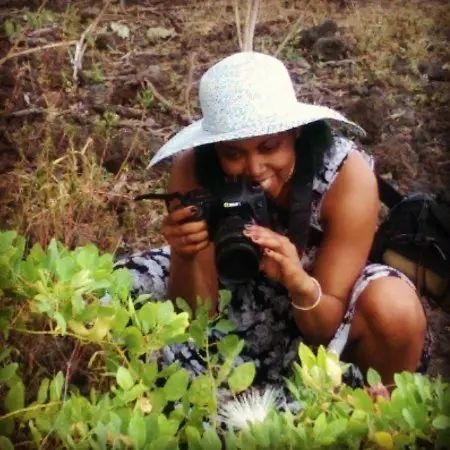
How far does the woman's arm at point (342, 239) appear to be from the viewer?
195 centimetres

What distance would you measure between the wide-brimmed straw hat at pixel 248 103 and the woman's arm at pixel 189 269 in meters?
0.11

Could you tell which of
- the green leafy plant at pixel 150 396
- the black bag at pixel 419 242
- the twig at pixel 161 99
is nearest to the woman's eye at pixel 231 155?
the black bag at pixel 419 242

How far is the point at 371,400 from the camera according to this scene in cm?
109

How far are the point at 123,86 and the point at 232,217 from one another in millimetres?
2558

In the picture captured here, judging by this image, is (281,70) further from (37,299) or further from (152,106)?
(152,106)

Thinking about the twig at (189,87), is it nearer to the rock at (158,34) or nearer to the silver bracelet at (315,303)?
the rock at (158,34)

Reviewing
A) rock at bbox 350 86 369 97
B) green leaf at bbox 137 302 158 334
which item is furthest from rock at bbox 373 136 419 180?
green leaf at bbox 137 302 158 334

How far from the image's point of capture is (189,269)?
199 cm

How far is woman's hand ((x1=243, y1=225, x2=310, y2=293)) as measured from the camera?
164 centimetres

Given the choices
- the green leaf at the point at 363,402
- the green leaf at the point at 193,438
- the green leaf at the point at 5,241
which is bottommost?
the green leaf at the point at 193,438

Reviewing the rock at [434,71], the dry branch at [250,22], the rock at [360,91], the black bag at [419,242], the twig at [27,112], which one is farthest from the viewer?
the rock at [434,71]

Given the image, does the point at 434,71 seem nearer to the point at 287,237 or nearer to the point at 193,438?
the point at 287,237

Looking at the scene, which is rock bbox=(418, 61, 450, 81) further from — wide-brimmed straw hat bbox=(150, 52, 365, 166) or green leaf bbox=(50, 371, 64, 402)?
green leaf bbox=(50, 371, 64, 402)

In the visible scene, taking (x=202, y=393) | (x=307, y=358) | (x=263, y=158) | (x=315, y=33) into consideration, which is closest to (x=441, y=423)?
(x=307, y=358)
